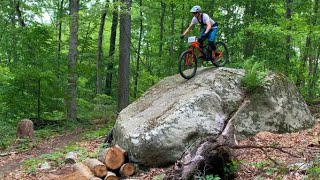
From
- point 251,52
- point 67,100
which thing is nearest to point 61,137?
point 67,100

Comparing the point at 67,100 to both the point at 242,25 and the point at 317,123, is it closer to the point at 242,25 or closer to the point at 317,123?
the point at 242,25

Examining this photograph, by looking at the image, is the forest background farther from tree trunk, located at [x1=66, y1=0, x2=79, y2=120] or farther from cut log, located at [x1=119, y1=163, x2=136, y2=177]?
cut log, located at [x1=119, y1=163, x2=136, y2=177]

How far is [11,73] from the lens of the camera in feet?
43.7

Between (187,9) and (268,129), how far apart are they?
9683 millimetres

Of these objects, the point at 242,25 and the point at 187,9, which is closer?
the point at 242,25

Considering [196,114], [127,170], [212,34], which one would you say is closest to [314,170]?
[196,114]

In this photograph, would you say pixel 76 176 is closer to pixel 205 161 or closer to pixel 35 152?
pixel 205 161

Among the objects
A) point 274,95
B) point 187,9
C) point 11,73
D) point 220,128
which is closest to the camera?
point 220,128

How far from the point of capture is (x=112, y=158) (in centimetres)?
686

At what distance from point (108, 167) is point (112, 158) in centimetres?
19

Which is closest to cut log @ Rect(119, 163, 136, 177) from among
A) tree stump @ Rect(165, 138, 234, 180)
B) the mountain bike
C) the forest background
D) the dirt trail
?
tree stump @ Rect(165, 138, 234, 180)

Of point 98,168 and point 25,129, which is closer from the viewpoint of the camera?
point 98,168

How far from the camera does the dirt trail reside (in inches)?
325

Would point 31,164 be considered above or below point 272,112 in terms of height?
below
